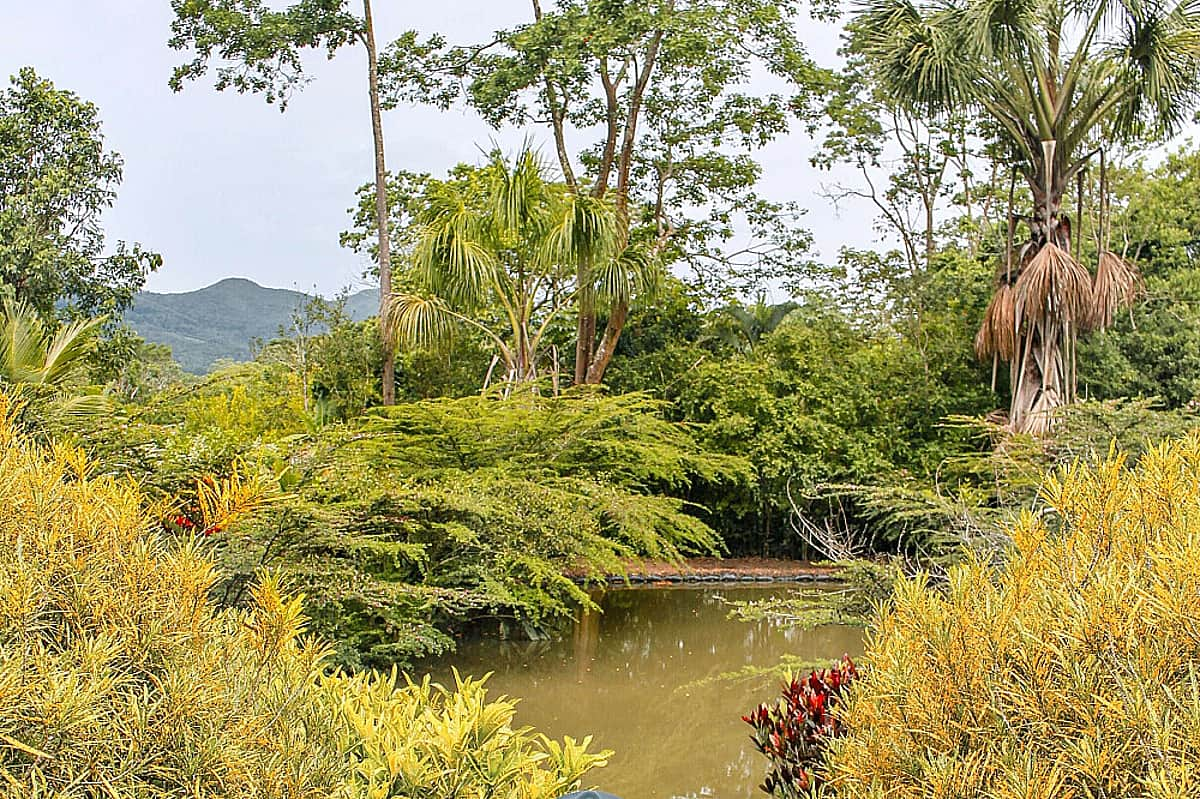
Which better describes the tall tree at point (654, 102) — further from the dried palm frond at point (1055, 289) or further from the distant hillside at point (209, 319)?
the distant hillside at point (209, 319)

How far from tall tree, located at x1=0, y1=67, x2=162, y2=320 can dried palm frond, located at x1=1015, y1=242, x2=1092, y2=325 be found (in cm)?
1024

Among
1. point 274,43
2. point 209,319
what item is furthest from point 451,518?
point 209,319

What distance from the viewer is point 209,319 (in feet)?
97.9

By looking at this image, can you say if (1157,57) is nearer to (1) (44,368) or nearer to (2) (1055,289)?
(2) (1055,289)

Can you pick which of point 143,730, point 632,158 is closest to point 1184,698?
point 143,730

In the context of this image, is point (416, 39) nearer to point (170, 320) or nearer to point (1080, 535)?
point (1080, 535)

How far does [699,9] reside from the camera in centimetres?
1064

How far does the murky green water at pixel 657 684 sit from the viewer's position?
184 inches

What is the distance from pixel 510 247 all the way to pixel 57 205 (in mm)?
5776

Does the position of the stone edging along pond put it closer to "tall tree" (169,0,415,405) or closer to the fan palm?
"tall tree" (169,0,415,405)

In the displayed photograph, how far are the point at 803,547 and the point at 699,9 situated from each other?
21.0ft

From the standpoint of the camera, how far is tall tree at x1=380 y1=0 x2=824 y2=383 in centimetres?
1052

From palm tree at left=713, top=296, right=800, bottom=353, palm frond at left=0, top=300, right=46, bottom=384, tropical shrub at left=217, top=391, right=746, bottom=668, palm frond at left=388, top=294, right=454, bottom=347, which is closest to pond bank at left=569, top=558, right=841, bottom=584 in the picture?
tropical shrub at left=217, top=391, right=746, bottom=668

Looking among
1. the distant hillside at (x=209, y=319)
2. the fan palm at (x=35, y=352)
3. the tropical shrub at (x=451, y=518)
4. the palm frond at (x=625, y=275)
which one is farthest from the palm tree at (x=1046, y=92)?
the distant hillside at (x=209, y=319)
